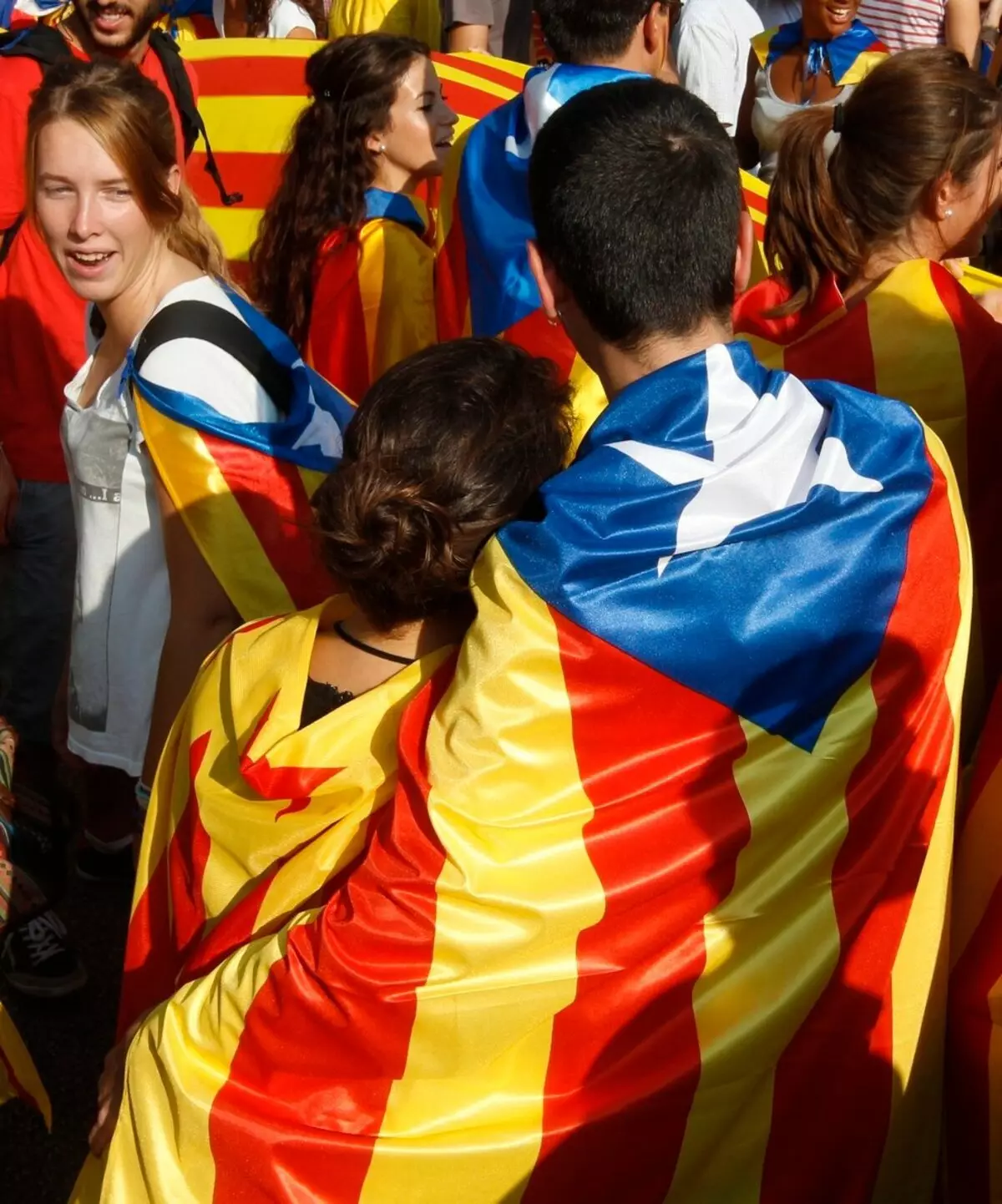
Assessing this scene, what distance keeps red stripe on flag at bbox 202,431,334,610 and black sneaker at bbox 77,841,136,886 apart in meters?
1.42

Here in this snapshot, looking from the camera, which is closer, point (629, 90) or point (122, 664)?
point (629, 90)

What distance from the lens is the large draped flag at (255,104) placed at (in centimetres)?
498

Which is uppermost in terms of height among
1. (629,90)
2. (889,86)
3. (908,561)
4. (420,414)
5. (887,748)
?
(629,90)

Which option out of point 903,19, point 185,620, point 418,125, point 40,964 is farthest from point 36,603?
point 903,19

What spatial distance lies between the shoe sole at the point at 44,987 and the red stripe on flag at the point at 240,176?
9.15 ft

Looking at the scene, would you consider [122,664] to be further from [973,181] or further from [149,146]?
[973,181]

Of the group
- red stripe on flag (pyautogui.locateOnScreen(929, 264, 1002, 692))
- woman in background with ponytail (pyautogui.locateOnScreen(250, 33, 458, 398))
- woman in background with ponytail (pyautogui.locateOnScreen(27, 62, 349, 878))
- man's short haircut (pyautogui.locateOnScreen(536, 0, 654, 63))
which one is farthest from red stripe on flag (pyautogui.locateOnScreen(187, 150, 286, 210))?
red stripe on flag (pyautogui.locateOnScreen(929, 264, 1002, 692))

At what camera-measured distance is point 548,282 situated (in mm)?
1948

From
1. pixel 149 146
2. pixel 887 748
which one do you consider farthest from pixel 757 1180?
pixel 149 146

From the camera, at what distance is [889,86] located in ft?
8.52

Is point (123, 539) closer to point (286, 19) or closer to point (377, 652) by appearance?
point (377, 652)

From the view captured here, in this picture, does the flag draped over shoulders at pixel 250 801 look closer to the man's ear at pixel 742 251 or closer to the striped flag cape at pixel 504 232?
the man's ear at pixel 742 251

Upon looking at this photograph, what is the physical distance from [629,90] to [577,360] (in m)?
1.15

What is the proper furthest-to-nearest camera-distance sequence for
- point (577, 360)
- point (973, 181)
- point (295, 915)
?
1. point (577, 360)
2. point (973, 181)
3. point (295, 915)
